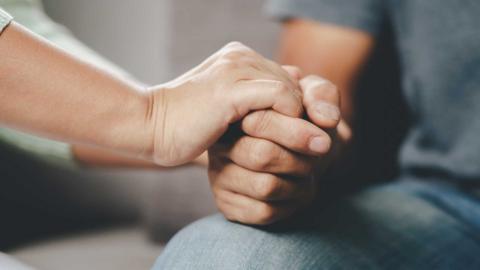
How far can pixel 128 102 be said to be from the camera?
0.46 m

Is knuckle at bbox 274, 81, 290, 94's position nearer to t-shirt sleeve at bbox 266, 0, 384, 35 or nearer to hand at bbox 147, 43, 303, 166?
hand at bbox 147, 43, 303, 166

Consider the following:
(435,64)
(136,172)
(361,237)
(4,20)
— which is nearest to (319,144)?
(361,237)

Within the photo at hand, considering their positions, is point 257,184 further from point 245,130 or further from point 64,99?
point 64,99

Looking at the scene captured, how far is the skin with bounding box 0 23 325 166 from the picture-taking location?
1.40 ft

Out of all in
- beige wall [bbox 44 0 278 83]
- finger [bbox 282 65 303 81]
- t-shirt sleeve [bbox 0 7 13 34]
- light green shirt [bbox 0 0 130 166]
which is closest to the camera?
t-shirt sleeve [bbox 0 7 13 34]

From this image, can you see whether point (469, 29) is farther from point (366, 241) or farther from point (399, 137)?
point (366, 241)

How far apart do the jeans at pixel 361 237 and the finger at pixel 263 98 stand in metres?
0.11

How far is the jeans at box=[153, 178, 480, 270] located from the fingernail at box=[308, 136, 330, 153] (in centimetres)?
9

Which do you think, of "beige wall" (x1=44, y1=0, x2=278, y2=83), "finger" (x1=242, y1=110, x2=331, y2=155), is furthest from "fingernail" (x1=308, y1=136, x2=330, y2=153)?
"beige wall" (x1=44, y1=0, x2=278, y2=83)

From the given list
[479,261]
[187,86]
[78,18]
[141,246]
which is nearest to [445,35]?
[479,261]

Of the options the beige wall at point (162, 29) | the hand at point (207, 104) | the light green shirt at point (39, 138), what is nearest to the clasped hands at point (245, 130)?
the hand at point (207, 104)

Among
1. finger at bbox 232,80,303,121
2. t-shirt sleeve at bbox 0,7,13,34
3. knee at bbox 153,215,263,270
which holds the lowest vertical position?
knee at bbox 153,215,263,270

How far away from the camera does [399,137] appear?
3.04 feet

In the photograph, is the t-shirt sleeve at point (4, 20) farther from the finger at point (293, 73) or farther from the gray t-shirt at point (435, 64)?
the gray t-shirt at point (435, 64)
